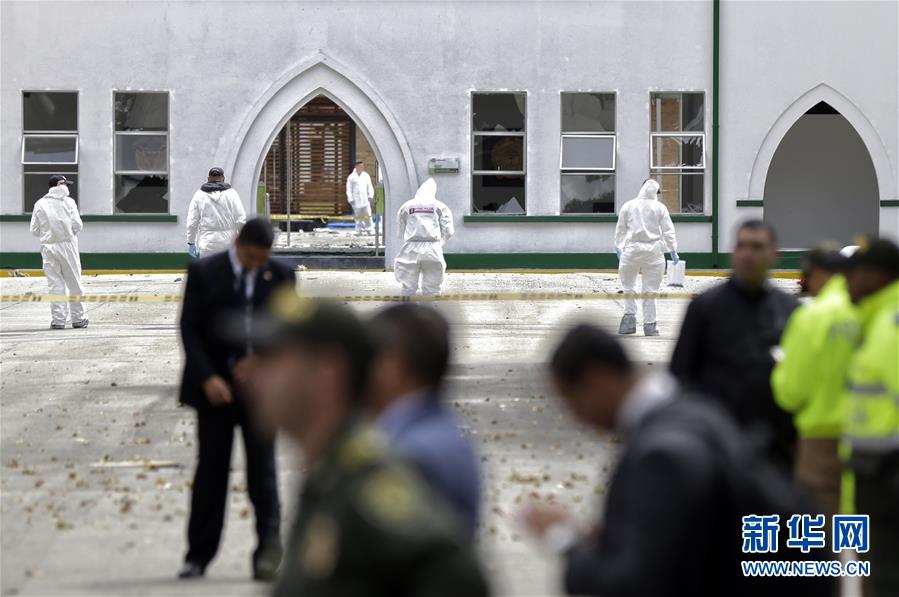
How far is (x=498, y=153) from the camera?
2594cm


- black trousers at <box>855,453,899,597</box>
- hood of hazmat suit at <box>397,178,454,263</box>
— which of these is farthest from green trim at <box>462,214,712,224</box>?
black trousers at <box>855,453,899,597</box>

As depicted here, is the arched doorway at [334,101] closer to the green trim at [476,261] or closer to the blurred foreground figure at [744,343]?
the green trim at [476,261]

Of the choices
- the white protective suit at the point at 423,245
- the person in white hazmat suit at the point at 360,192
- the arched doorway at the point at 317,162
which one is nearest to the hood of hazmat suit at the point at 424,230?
the white protective suit at the point at 423,245

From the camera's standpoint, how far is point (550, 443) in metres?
10.9

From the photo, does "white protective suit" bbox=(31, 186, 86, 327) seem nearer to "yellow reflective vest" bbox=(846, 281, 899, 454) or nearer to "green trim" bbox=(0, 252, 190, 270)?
"green trim" bbox=(0, 252, 190, 270)

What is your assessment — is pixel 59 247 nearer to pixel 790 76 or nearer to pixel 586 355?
pixel 790 76

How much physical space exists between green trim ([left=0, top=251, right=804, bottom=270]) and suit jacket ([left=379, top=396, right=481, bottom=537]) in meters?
22.2

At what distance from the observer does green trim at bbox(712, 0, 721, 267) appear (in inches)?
1017

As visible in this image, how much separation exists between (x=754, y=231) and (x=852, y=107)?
67.1 feet

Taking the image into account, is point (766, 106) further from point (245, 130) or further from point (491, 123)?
point (245, 130)

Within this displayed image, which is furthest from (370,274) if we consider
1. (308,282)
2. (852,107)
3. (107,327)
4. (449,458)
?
Answer: (449,458)

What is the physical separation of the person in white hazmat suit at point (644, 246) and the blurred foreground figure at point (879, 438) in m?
11.4

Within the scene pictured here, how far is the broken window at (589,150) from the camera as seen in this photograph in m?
25.9

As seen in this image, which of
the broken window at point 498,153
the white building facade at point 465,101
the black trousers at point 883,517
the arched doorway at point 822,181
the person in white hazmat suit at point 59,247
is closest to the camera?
the black trousers at point 883,517
